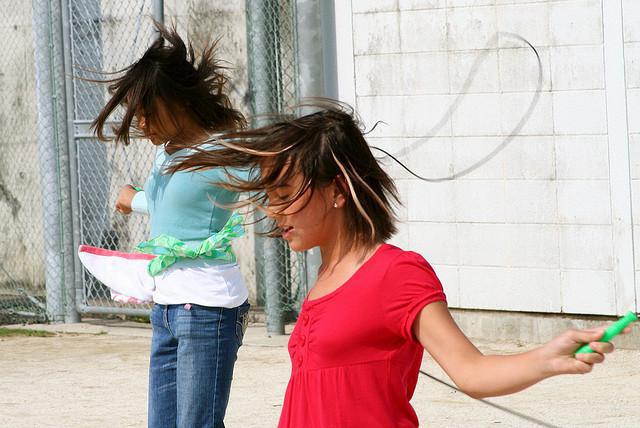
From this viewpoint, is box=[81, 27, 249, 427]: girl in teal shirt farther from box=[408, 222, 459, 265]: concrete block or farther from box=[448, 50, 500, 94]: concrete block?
box=[408, 222, 459, 265]: concrete block

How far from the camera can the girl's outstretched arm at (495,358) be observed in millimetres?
2119

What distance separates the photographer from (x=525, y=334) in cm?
797

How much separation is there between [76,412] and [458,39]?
136 inches

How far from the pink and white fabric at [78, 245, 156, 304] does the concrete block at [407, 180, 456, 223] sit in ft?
14.1

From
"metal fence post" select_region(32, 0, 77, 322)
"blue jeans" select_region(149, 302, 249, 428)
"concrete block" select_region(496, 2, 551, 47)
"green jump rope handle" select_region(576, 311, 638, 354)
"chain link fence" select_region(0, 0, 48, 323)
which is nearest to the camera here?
"green jump rope handle" select_region(576, 311, 638, 354)

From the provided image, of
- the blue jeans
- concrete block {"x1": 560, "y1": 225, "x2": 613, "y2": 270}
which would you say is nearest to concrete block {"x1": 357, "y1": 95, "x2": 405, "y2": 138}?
concrete block {"x1": 560, "y1": 225, "x2": 613, "y2": 270}

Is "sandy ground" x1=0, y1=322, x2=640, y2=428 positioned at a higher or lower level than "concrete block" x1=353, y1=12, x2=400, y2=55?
lower

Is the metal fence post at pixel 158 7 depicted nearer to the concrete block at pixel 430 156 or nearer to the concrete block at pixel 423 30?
the concrete block at pixel 423 30

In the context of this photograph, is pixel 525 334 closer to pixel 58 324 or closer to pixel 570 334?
pixel 58 324

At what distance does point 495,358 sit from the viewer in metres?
2.37

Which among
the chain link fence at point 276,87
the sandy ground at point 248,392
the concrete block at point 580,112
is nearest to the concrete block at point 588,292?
the sandy ground at point 248,392

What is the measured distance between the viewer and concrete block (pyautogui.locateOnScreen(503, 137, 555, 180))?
784 cm

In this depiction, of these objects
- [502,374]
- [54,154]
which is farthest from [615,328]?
[54,154]

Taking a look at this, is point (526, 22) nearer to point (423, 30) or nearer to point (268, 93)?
point (423, 30)
